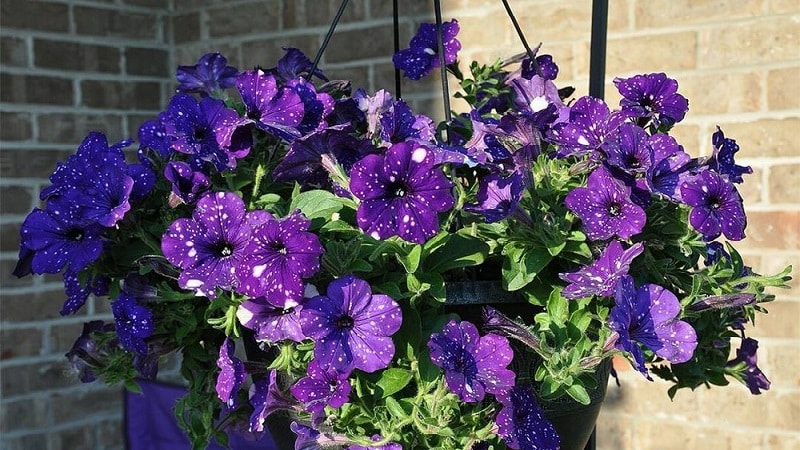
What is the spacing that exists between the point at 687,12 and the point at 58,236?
1291 mm

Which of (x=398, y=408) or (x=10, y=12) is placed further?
(x=10, y=12)

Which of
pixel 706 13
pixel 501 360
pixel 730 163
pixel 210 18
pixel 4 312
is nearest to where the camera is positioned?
pixel 501 360

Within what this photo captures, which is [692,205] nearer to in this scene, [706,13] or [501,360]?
[501,360]

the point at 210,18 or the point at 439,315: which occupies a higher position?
the point at 210,18

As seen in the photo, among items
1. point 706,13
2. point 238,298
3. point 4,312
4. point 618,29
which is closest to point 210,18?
point 4,312

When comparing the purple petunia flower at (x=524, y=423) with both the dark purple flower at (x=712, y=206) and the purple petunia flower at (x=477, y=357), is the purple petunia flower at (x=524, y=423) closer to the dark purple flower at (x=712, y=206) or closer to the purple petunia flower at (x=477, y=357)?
the purple petunia flower at (x=477, y=357)

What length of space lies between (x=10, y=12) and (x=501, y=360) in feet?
5.58

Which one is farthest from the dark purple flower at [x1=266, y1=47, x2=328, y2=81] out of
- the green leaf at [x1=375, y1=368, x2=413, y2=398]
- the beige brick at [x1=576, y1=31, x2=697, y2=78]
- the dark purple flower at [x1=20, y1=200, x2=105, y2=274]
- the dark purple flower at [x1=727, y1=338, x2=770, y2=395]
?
the beige brick at [x1=576, y1=31, x2=697, y2=78]

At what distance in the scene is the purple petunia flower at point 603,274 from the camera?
0.65 metres

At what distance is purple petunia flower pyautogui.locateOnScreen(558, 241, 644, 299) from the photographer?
649 millimetres

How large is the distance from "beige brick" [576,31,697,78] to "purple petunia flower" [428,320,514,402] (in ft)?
3.80

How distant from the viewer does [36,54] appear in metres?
1.99

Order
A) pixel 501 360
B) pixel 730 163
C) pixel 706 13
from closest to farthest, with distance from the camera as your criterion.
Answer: pixel 501 360 → pixel 730 163 → pixel 706 13

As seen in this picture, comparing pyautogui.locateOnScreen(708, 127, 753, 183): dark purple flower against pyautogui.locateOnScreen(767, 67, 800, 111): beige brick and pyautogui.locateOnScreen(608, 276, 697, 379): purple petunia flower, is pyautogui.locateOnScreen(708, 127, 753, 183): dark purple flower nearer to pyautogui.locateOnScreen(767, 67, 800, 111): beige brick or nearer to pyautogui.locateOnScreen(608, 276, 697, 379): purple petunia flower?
pyautogui.locateOnScreen(608, 276, 697, 379): purple petunia flower
